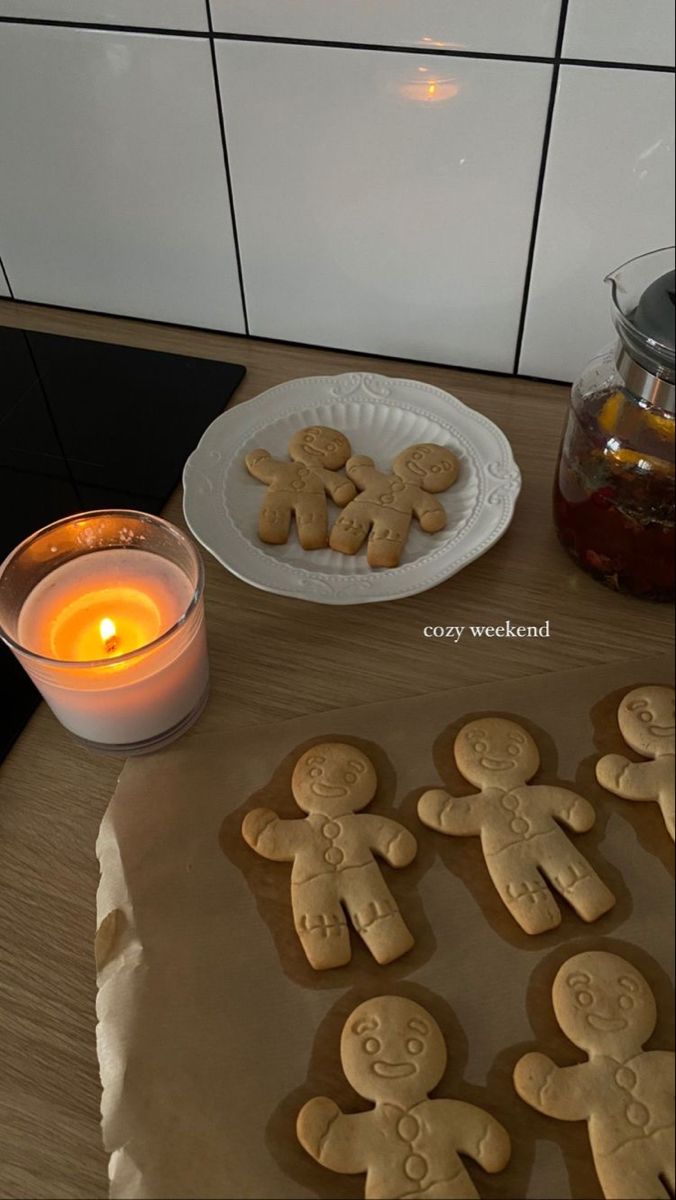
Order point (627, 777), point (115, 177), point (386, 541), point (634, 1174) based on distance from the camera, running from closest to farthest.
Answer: point (634, 1174)
point (627, 777)
point (386, 541)
point (115, 177)

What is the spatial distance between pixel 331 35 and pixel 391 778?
450 mm

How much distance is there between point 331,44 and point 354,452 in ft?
0.82

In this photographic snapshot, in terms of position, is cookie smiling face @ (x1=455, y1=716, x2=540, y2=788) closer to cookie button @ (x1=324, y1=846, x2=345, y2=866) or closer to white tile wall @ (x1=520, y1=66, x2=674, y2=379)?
cookie button @ (x1=324, y1=846, x2=345, y2=866)

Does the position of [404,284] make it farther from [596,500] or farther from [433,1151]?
[433,1151]

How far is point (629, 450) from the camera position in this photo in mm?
492

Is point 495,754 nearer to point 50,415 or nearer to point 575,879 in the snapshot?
point 575,879

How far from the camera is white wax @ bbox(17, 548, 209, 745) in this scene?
451mm

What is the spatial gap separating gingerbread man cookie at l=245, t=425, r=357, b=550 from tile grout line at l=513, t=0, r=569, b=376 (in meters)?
0.15

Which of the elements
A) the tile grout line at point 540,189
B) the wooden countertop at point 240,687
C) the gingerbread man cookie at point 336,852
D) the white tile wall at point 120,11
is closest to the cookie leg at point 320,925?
the gingerbread man cookie at point 336,852

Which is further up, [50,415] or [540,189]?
[540,189]

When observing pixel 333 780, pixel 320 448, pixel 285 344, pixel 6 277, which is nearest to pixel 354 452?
pixel 320 448

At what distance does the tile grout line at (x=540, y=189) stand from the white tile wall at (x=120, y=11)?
0.73ft

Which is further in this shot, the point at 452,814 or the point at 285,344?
the point at 285,344

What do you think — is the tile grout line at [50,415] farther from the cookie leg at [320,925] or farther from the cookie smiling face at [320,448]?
the cookie leg at [320,925]
